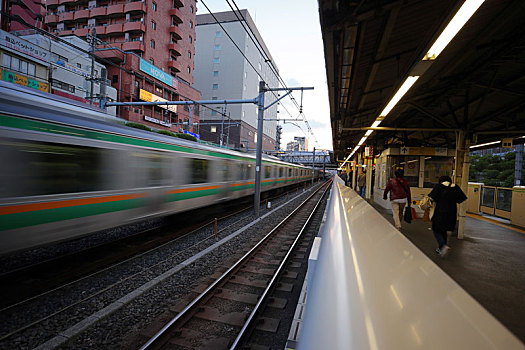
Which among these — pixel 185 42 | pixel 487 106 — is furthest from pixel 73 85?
pixel 487 106

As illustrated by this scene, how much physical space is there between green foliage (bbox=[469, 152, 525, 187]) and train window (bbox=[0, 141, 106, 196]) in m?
25.5

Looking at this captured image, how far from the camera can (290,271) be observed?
577cm

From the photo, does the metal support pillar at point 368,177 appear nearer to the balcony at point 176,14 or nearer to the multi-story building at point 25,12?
the balcony at point 176,14

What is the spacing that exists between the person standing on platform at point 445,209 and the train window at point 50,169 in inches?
252

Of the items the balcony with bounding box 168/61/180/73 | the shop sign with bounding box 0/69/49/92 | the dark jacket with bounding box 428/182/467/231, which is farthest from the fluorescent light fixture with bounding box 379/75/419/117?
the balcony with bounding box 168/61/180/73

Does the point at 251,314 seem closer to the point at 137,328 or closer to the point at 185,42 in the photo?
the point at 137,328

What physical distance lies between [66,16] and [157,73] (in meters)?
15.6

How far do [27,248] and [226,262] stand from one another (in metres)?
3.38

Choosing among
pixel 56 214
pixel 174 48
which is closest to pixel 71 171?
pixel 56 214

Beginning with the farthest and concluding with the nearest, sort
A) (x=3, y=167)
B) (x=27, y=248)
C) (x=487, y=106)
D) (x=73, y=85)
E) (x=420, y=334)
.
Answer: (x=73, y=85)
(x=487, y=106)
(x=27, y=248)
(x=3, y=167)
(x=420, y=334)

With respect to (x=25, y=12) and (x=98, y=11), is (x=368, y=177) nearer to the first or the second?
(x=98, y=11)

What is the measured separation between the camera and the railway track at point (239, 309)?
338cm

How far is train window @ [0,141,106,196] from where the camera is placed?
3.93 metres

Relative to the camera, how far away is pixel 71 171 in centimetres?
476
